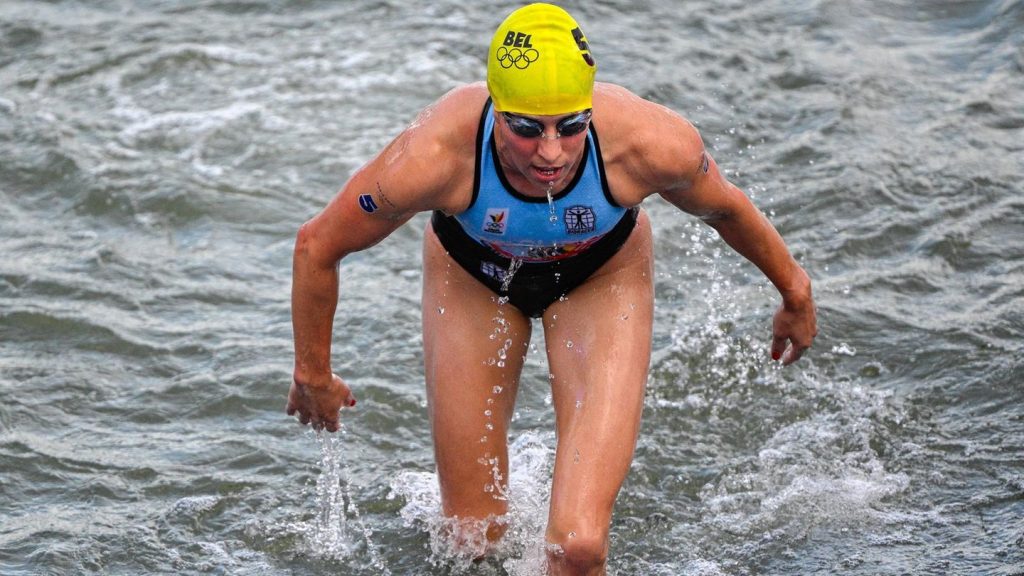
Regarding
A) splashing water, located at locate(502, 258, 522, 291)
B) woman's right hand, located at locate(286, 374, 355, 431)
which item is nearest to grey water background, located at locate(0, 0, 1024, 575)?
woman's right hand, located at locate(286, 374, 355, 431)

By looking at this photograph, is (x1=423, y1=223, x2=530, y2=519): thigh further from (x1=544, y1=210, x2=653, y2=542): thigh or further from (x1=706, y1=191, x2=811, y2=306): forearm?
(x1=706, y1=191, x2=811, y2=306): forearm

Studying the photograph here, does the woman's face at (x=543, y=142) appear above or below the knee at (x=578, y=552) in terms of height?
above

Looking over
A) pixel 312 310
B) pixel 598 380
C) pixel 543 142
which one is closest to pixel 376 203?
pixel 312 310

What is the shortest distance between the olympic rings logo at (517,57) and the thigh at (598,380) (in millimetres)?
1006

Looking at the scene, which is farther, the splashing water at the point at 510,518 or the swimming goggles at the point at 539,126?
the splashing water at the point at 510,518

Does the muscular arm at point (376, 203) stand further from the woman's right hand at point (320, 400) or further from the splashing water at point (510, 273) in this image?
the splashing water at point (510, 273)

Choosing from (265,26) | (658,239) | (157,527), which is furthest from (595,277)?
(265,26)

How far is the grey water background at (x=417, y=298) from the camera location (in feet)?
21.5

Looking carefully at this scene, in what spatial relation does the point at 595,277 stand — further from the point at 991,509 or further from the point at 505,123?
the point at 991,509

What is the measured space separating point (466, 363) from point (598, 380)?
617 millimetres

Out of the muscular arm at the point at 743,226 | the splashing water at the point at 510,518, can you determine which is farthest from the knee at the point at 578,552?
the muscular arm at the point at 743,226

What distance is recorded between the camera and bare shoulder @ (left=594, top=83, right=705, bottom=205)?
510cm

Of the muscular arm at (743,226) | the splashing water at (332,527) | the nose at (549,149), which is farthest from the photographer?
the splashing water at (332,527)

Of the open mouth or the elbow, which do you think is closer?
the open mouth
